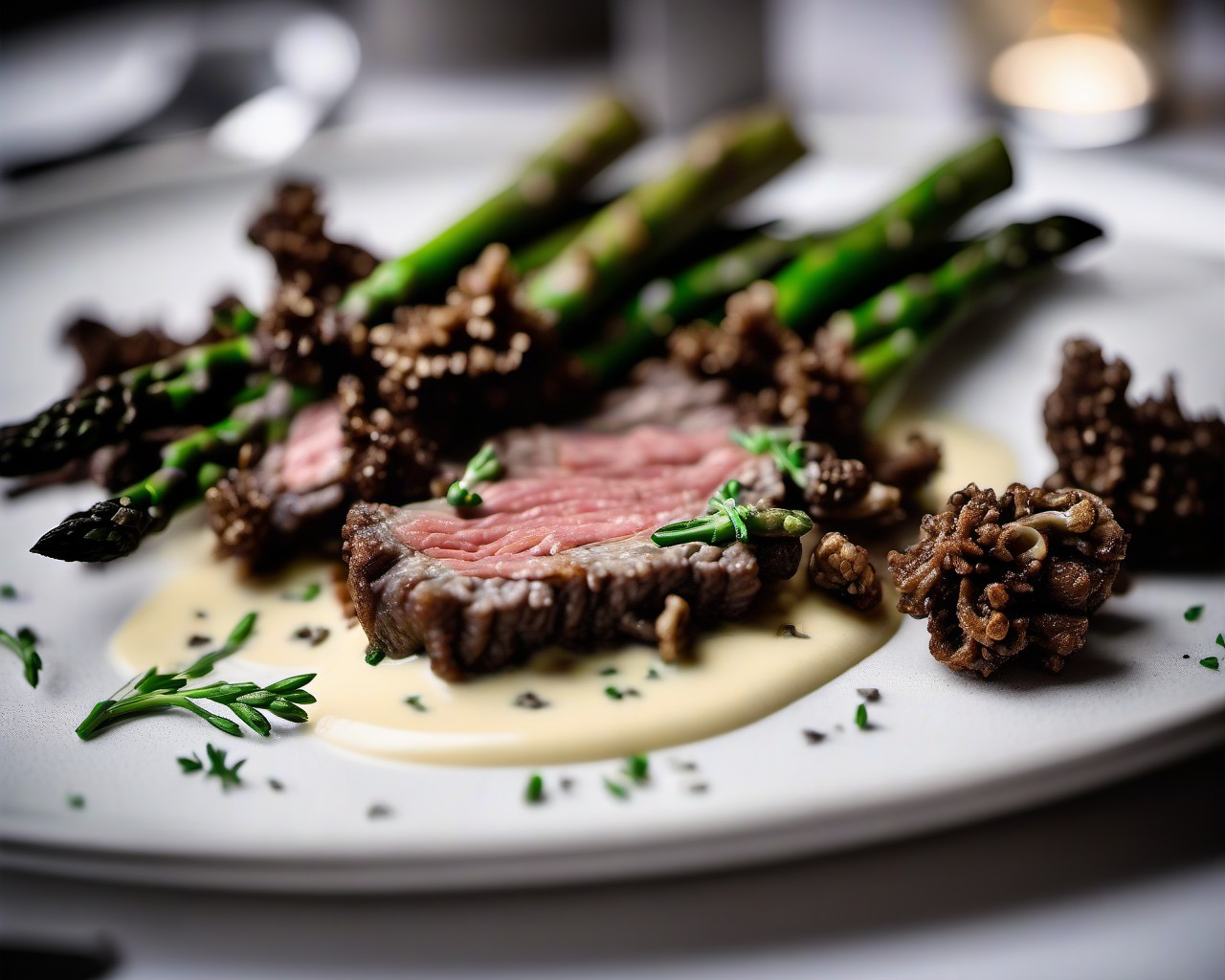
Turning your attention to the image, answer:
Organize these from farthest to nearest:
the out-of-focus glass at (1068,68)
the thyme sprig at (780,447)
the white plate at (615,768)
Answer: the out-of-focus glass at (1068,68) < the thyme sprig at (780,447) < the white plate at (615,768)

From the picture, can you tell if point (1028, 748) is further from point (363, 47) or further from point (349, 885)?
point (363, 47)

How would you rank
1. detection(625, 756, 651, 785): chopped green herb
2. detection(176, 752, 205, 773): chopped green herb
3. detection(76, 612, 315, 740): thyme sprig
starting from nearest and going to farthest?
detection(625, 756, 651, 785): chopped green herb → detection(176, 752, 205, 773): chopped green herb → detection(76, 612, 315, 740): thyme sprig

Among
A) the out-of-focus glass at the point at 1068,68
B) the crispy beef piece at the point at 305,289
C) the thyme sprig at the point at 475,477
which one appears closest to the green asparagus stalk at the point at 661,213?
the crispy beef piece at the point at 305,289

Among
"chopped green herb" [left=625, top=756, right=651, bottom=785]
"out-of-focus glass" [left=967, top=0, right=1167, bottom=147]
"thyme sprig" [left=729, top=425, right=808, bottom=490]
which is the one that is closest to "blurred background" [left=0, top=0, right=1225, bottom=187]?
"out-of-focus glass" [left=967, top=0, right=1167, bottom=147]

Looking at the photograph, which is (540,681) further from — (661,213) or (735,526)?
(661,213)

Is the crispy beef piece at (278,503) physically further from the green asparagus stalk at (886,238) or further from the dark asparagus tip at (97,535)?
the green asparagus stalk at (886,238)

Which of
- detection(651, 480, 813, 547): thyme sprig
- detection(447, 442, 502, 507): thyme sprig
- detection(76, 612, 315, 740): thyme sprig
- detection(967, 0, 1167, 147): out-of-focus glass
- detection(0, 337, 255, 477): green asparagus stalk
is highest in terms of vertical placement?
detection(967, 0, 1167, 147): out-of-focus glass

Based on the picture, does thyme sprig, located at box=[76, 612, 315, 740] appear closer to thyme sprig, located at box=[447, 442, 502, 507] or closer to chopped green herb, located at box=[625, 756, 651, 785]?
thyme sprig, located at box=[447, 442, 502, 507]
